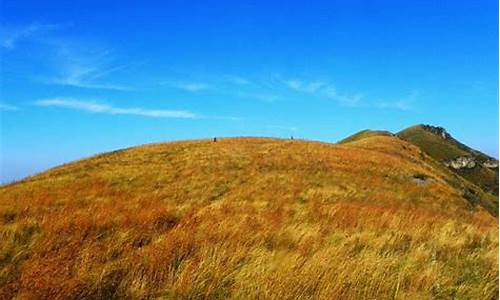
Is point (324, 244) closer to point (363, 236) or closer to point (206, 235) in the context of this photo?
point (363, 236)

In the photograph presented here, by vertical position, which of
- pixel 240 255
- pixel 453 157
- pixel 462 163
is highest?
pixel 453 157

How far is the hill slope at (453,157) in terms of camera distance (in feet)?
543

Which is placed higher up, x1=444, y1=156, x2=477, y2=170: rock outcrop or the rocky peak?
the rocky peak

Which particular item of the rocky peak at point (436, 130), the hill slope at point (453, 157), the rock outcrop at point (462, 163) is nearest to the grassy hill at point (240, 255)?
the hill slope at point (453, 157)

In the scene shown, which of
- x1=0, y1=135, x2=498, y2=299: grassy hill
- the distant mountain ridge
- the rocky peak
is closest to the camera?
x1=0, y1=135, x2=498, y2=299: grassy hill

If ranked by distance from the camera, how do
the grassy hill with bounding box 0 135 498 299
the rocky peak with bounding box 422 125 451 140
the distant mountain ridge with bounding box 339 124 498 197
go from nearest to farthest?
1. the grassy hill with bounding box 0 135 498 299
2. the distant mountain ridge with bounding box 339 124 498 197
3. the rocky peak with bounding box 422 125 451 140

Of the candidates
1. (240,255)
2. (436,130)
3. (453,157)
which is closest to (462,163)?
(453,157)

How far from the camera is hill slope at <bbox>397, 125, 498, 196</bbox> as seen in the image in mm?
165650

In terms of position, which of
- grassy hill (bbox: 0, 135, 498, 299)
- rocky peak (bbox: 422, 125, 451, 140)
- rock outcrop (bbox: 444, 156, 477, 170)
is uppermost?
rocky peak (bbox: 422, 125, 451, 140)

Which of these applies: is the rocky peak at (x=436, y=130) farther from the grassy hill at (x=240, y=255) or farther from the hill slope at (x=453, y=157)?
the grassy hill at (x=240, y=255)

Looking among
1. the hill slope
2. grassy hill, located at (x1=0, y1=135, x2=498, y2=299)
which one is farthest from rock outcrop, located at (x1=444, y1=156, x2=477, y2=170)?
grassy hill, located at (x1=0, y1=135, x2=498, y2=299)

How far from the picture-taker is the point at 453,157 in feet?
558

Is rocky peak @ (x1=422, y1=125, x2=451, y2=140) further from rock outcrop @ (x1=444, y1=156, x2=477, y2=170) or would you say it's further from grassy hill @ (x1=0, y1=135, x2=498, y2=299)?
grassy hill @ (x1=0, y1=135, x2=498, y2=299)

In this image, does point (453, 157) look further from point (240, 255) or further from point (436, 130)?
point (240, 255)
